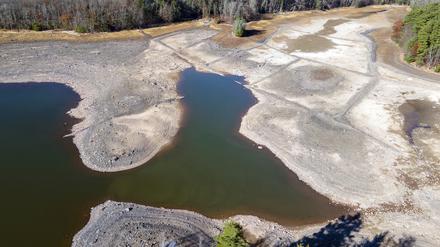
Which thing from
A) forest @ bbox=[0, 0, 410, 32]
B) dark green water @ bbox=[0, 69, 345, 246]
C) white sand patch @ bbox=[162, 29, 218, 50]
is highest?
forest @ bbox=[0, 0, 410, 32]

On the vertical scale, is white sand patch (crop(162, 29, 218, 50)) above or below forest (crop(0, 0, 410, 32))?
below

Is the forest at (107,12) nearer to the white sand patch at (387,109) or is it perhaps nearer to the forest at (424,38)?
the forest at (424,38)

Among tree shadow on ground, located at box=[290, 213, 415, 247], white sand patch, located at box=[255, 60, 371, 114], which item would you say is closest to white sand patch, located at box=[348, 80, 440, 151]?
white sand patch, located at box=[255, 60, 371, 114]

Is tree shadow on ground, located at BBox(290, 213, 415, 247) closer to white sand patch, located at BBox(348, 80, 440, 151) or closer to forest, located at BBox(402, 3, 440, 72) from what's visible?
white sand patch, located at BBox(348, 80, 440, 151)

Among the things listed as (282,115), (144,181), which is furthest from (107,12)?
(144,181)

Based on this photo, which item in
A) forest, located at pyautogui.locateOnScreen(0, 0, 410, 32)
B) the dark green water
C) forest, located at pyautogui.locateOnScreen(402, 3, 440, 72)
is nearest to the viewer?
the dark green water

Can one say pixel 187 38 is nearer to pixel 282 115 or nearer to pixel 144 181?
pixel 282 115
